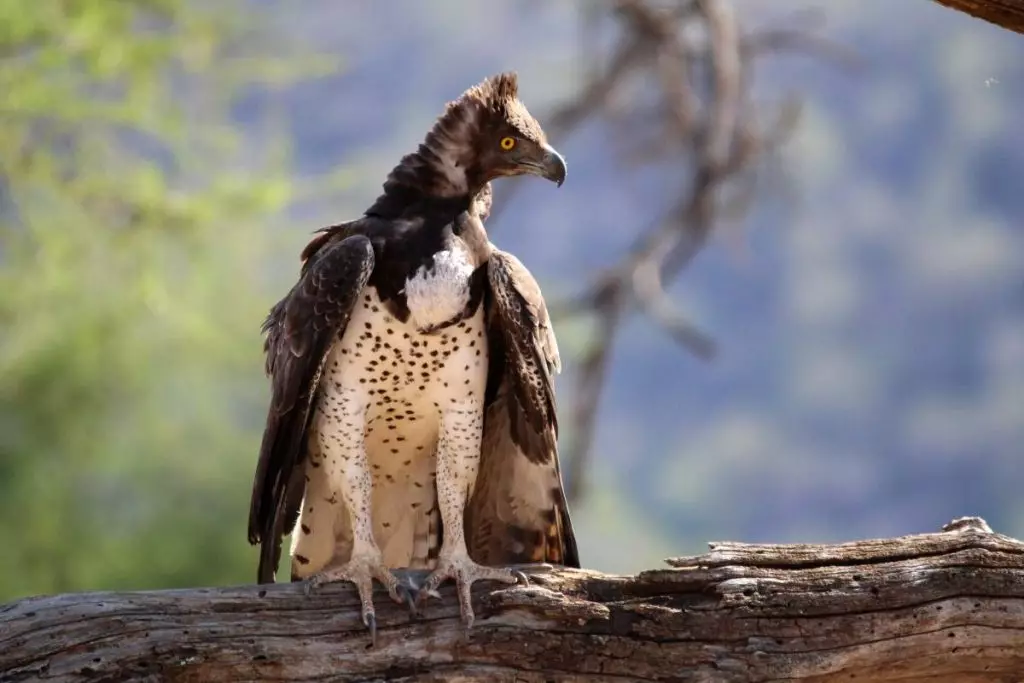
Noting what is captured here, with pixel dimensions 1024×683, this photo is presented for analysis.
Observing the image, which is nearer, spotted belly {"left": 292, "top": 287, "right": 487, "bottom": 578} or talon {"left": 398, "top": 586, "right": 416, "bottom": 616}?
talon {"left": 398, "top": 586, "right": 416, "bottom": 616}

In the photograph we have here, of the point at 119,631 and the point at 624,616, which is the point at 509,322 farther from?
the point at 119,631

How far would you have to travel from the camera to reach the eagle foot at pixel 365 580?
3791mm

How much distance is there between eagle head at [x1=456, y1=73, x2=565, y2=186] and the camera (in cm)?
421

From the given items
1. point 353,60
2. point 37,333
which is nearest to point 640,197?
point 353,60

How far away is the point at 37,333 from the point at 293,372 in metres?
5.73

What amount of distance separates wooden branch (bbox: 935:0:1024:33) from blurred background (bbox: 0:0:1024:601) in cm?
452

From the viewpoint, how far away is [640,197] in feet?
43.0

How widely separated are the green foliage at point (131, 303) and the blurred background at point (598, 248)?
3 cm

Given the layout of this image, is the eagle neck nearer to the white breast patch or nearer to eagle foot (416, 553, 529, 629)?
the white breast patch

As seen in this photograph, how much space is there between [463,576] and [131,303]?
6113mm

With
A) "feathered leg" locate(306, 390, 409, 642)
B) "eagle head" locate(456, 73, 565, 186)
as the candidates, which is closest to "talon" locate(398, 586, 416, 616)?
"feathered leg" locate(306, 390, 409, 642)

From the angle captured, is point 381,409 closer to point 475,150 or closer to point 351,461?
point 351,461

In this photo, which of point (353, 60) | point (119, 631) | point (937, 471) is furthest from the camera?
point (937, 471)

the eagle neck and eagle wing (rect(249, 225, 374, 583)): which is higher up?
the eagle neck
